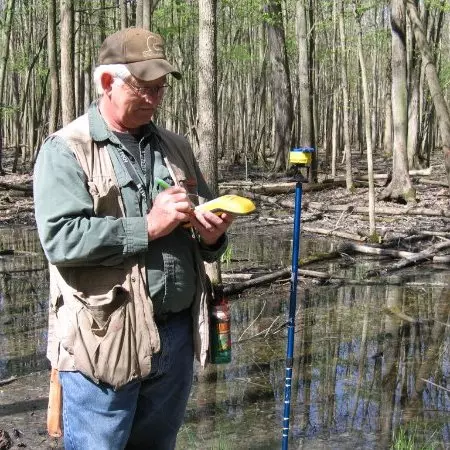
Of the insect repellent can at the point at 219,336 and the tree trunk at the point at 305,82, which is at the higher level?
the tree trunk at the point at 305,82

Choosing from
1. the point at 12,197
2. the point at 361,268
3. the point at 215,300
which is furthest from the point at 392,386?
the point at 12,197

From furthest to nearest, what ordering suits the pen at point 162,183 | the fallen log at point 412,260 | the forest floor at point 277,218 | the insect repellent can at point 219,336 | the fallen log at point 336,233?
the fallen log at point 336,233
the fallen log at point 412,260
the forest floor at point 277,218
the insect repellent can at point 219,336
the pen at point 162,183

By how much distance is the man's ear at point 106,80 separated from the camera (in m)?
2.50

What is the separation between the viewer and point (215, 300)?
9.07 ft

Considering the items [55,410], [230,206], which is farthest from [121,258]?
[55,410]

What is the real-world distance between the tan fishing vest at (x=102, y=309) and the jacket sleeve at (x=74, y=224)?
0.17 ft

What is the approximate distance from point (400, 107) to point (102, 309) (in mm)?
13535

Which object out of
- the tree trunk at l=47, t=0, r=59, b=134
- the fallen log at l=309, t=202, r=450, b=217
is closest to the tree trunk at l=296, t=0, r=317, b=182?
the fallen log at l=309, t=202, r=450, b=217

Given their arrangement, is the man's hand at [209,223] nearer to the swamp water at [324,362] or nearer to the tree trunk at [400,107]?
the swamp water at [324,362]

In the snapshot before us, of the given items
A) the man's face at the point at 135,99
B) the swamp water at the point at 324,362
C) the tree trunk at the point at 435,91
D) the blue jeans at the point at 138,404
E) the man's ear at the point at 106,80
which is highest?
the tree trunk at the point at 435,91

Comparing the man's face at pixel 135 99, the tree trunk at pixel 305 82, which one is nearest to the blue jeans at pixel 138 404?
the man's face at pixel 135 99

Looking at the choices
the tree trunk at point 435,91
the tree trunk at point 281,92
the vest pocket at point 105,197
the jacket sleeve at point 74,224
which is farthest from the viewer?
the tree trunk at point 281,92

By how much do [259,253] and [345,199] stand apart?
5279 millimetres

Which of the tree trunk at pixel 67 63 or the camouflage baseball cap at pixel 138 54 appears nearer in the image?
the camouflage baseball cap at pixel 138 54
